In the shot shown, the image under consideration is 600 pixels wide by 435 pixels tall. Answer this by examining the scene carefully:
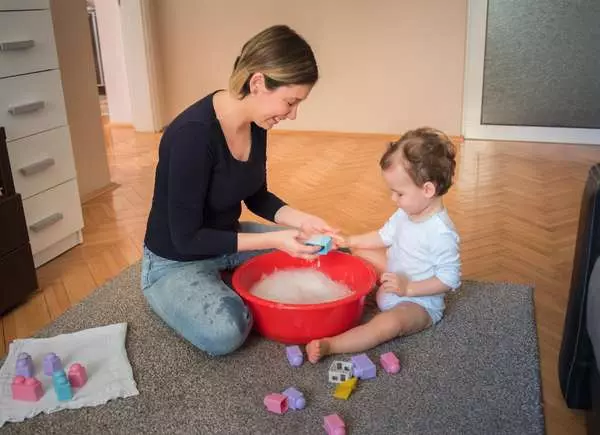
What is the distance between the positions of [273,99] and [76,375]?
28.8 inches

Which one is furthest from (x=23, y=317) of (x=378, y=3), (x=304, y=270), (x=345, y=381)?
(x=378, y=3)

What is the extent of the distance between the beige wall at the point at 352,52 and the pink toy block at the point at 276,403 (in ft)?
8.96

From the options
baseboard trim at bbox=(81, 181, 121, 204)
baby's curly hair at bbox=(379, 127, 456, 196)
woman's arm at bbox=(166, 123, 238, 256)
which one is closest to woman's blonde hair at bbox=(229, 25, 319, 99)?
woman's arm at bbox=(166, 123, 238, 256)

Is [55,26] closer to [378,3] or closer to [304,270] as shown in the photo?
[304,270]

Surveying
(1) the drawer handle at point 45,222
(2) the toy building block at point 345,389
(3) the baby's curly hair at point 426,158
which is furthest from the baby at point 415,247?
(1) the drawer handle at point 45,222

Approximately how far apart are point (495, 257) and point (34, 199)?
1.51 meters

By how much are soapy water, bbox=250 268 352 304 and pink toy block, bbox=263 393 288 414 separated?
0.27 meters

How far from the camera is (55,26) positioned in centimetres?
254

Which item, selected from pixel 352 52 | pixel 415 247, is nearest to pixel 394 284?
pixel 415 247

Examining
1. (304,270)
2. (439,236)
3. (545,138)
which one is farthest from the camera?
(545,138)

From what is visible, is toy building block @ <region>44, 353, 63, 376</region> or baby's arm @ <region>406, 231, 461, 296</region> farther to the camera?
baby's arm @ <region>406, 231, 461, 296</region>

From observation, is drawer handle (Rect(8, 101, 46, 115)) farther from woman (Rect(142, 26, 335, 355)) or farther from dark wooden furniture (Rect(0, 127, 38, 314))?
woman (Rect(142, 26, 335, 355))

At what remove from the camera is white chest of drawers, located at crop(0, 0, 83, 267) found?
1.94m

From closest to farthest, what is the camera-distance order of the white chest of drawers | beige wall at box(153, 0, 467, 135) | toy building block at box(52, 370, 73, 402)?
1. toy building block at box(52, 370, 73, 402)
2. the white chest of drawers
3. beige wall at box(153, 0, 467, 135)
